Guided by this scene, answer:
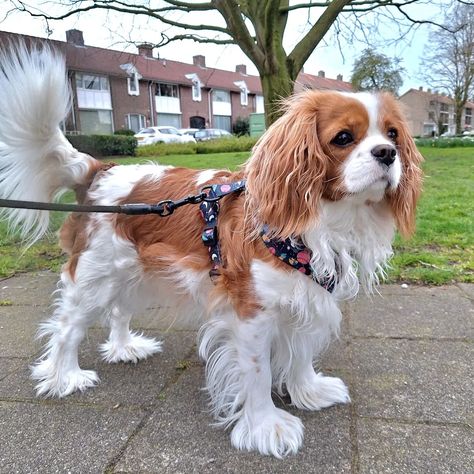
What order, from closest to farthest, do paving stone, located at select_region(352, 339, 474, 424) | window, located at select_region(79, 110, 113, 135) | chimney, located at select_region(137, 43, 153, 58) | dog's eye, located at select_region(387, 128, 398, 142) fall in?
dog's eye, located at select_region(387, 128, 398, 142) → paving stone, located at select_region(352, 339, 474, 424) → chimney, located at select_region(137, 43, 153, 58) → window, located at select_region(79, 110, 113, 135)

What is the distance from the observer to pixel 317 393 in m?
2.73

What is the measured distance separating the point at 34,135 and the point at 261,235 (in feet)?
5.03

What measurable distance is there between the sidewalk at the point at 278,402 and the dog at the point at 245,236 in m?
0.13

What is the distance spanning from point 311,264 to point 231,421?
3.18 feet

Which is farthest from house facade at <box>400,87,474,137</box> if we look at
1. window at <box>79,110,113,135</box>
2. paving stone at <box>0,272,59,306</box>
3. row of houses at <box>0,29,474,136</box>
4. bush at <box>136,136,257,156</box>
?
paving stone at <box>0,272,59,306</box>

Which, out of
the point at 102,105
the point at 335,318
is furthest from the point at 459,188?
the point at 102,105

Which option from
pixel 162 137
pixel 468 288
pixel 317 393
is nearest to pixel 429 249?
pixel 468 288

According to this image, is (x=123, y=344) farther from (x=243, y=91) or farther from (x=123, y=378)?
(x=243, y=91)

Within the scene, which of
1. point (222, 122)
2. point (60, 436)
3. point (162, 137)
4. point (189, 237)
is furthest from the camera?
point (222, 122)

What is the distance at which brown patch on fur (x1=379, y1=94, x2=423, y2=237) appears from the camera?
7.88 ft

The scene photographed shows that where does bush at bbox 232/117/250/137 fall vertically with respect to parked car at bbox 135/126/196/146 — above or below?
above

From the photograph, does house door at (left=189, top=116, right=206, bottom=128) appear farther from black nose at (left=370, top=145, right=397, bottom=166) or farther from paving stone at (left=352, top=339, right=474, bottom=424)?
black nose at (left=370, top=145, right=397, bottom=166)

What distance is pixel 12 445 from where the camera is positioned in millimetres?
2424

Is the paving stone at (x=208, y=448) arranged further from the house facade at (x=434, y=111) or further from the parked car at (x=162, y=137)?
the house facade at (x=434, y=111)
